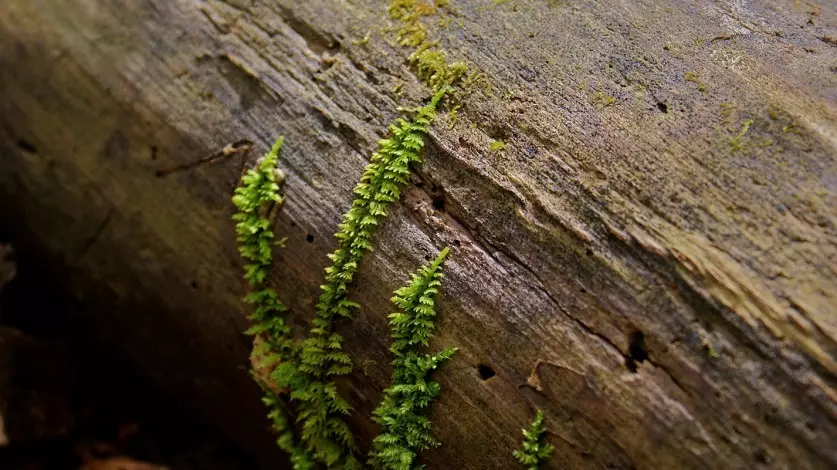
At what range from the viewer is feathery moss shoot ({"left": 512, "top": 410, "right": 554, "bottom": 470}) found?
1.85 meters

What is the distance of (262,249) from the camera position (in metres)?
2.18

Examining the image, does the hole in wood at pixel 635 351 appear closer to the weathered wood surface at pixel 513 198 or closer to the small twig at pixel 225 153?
the weathered wood surface at pixel 513 198

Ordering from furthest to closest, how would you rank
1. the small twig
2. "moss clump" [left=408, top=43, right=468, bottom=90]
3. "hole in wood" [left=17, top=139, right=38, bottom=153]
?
1. "hole in wood" [left=17, top=139, right=38, bottom=153]
2. the small twig
3. "moss clump" [left=408, top=43, right=468, bottom=90]

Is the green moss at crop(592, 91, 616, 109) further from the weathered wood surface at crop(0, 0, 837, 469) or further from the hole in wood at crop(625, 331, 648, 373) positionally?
the hole in wood at crop(625, 331, 648, 373)

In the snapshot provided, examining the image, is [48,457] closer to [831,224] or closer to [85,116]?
[85,116]

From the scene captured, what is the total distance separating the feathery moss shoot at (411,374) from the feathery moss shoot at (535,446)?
0.31 metres

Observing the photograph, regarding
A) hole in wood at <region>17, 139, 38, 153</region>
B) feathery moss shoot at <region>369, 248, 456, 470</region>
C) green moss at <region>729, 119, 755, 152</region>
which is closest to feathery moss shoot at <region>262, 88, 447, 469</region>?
feathery moss shoot at <region>369, 248, 456, 470</region>

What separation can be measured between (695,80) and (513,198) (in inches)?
29.3

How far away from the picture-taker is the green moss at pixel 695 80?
2020 mm

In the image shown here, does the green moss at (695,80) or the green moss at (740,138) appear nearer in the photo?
the green moss at (740,138)

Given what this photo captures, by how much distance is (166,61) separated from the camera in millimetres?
2309

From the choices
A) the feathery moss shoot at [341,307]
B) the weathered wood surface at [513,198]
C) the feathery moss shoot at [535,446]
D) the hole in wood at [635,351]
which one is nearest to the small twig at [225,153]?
the weathered wood surface at [513,198]

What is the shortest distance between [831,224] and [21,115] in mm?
2928

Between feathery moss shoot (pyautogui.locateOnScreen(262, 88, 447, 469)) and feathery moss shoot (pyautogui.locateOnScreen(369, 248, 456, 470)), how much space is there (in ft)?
0.60
